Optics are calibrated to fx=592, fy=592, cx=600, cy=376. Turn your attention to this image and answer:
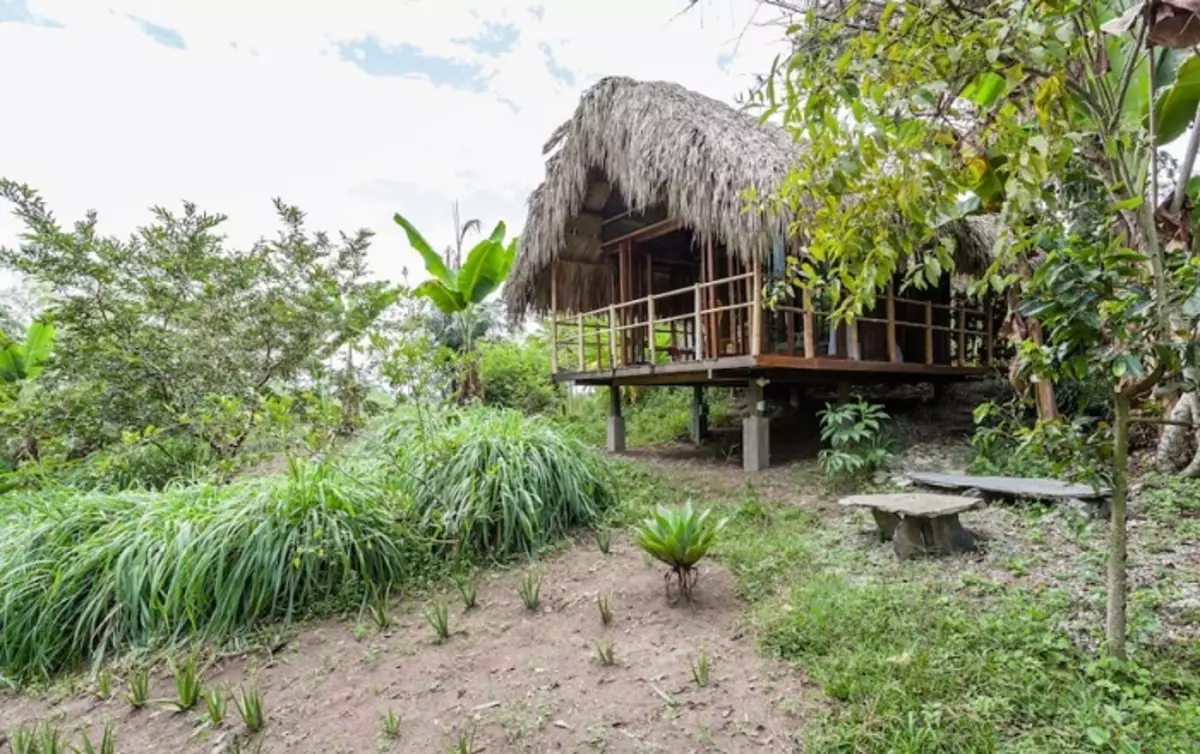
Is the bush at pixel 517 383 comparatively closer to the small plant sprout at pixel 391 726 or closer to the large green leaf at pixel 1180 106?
the small plant sprout at pixel 391 726

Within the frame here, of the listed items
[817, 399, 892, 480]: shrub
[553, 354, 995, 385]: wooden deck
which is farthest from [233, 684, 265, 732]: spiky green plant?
[553, 354, 995, 385]: wooden deck

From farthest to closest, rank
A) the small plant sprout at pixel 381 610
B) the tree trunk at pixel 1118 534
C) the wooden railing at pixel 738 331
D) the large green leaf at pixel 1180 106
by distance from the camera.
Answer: the wooden railing at pixel 738 331, the small plant sprout at pixel 381 610, the large green leaf at pixel 1180 106, the tree trunk at pixel 1118 534

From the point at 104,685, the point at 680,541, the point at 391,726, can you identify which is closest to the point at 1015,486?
the point at 680,541

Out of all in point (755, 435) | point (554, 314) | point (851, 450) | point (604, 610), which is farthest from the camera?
point (554, 314)

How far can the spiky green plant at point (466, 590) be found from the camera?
3512 mm

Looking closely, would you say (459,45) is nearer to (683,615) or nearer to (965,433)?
(683,615)

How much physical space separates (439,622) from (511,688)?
694 millimetres

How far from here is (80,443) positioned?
5.55m

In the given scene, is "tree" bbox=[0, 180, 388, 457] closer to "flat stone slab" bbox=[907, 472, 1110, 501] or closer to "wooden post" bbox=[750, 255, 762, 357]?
"wooden post" bbox=[750, 255, 762, 357]

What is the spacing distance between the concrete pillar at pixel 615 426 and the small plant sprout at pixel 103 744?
662cm

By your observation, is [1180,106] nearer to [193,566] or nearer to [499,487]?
[499,487]

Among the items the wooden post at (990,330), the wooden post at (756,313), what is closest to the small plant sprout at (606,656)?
the wooden post at (756,313)

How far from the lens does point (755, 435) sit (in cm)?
679

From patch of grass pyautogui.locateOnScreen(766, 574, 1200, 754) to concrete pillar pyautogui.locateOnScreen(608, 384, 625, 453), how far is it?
6.01 m
